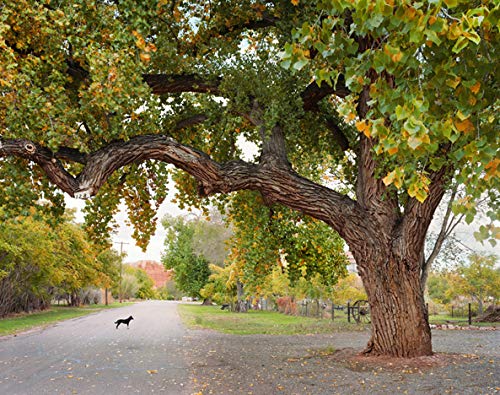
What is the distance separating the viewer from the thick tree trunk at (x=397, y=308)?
24.8 feet

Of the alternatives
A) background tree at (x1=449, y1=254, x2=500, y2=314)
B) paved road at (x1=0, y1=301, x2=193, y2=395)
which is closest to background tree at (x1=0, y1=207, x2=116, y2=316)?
paved road at (x1=0, y1=301, x2=193, y2=395)

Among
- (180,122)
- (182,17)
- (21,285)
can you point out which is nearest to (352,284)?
(21,285)

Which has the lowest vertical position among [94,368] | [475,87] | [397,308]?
[94,368]

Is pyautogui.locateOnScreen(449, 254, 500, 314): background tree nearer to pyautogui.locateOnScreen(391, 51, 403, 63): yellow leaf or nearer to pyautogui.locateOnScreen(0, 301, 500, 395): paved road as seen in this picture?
pyautogui.locateOnScreen(0, 301, 500, 395): paved road

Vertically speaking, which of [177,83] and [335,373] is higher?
[177,83]

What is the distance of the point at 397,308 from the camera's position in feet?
24.8

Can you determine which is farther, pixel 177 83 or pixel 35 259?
pixel 35 259

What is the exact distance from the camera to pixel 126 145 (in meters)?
7.69

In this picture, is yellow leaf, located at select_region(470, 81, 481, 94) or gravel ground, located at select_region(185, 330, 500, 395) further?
gravel ground, located at select_region(185, 330, 500, 395)

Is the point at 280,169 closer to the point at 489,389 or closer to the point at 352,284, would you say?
the point at 489,389

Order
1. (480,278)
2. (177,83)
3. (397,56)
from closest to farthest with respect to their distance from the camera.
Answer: (397,56) → (177,83) → (480,278)

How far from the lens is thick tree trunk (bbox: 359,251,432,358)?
756 centimetres

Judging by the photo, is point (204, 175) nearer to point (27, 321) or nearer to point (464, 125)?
point (464, 125)

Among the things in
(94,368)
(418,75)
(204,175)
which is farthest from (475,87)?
(94,368)
